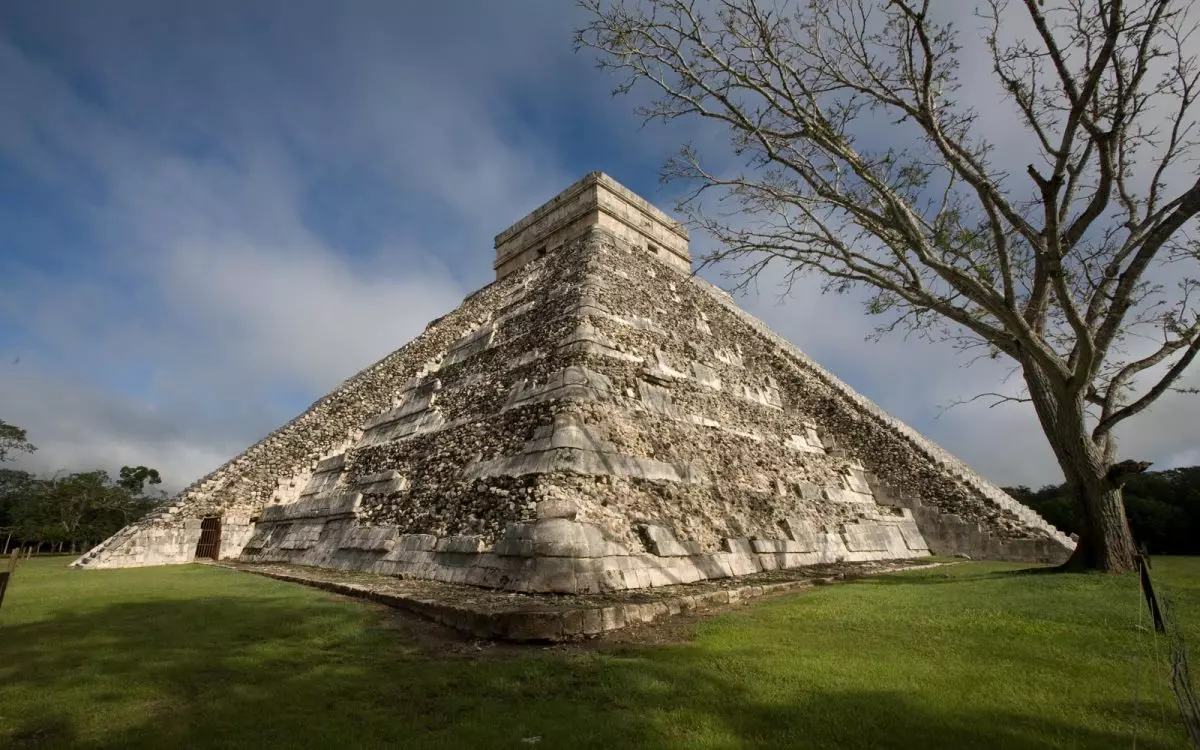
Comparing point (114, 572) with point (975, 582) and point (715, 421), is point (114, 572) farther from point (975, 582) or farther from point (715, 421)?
point (975, 582)

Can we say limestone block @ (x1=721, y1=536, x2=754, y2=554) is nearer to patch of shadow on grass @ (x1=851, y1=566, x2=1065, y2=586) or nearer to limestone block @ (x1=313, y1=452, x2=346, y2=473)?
patch of shadow on grass @ (x1=851, y1=566, x2=1065, y2=586)

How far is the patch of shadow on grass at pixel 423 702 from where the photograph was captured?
10.7 feet

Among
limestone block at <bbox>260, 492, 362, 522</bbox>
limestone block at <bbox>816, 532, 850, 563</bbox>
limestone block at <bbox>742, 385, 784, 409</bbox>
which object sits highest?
limestone block at <bbox>742, 385, 784, 409</bbox>

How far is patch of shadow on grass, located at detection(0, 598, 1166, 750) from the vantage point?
3.27 meters

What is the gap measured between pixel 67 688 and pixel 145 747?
156 centimetres

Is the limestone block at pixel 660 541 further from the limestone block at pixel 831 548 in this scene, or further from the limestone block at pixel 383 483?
the limestone block at pixel 383 483

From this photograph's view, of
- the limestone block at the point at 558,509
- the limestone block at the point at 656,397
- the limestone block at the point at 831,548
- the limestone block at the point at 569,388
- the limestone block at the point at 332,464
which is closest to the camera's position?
the limestone block at the point at 558,509

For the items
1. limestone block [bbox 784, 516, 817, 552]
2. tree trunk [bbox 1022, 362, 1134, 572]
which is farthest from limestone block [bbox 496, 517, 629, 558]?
tree trunk [bbox 1022, 362, 1134, 572]

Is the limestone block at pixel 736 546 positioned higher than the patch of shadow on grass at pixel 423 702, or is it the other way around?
the limestone block at pixel 736 546

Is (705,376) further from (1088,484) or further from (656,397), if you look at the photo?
(1088,484)

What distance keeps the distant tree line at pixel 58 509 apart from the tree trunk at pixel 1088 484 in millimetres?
48508

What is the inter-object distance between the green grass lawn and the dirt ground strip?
367 mm

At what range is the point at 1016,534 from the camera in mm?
12789

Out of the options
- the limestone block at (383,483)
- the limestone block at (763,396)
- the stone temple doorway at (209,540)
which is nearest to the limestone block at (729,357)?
the limestone block at (763,396)
